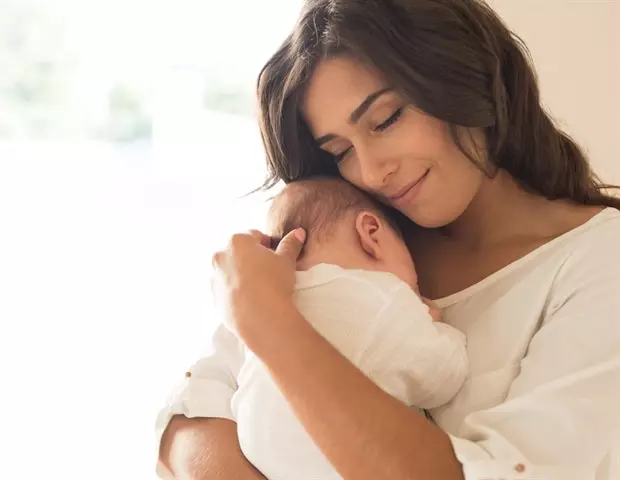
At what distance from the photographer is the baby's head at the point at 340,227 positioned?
1.03 metres

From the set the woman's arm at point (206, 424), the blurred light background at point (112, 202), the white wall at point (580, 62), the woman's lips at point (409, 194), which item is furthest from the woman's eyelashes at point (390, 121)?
the white wall at point (580, 62)

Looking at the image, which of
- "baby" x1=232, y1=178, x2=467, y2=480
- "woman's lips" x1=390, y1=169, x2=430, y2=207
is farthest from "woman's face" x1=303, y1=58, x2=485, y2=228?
"baby" x1=232, y1=178, x2=467, y2=480

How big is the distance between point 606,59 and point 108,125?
130cm

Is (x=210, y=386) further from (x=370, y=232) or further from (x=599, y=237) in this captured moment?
(x=599, y=237)

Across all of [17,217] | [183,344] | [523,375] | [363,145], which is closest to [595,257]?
[523,375]

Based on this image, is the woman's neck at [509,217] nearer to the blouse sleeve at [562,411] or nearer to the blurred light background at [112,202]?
the blouse sleeve at [562,411]

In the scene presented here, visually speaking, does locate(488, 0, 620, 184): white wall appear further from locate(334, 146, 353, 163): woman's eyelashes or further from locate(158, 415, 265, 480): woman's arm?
locate(158, 415, 265, 480): woman's arm

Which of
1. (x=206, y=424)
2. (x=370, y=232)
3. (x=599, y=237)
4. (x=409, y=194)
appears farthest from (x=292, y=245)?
(x=599, y=237)

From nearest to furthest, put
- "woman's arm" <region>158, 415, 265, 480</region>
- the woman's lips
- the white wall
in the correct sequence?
"woman's arm" <region>158, 415, 265, 480</region> < the woman's lips < the white wall

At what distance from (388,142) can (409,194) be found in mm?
101

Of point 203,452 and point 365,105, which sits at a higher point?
point 365,105

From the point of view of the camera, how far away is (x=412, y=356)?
917 millimetres

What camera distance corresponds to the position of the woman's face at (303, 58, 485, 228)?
3.55 feet

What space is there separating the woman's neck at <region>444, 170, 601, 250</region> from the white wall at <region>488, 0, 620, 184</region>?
0.71 m
